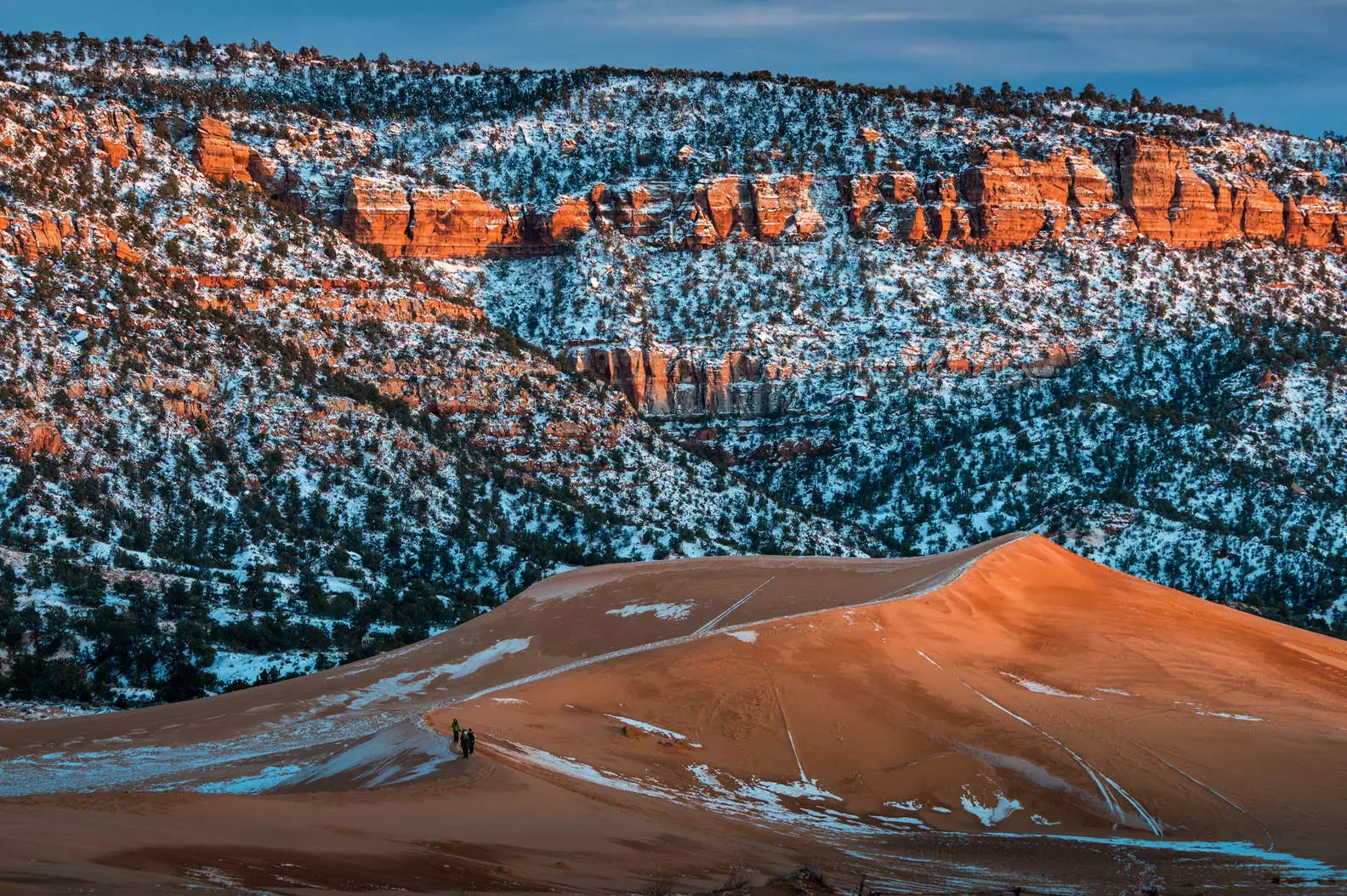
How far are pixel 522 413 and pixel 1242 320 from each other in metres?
54.5

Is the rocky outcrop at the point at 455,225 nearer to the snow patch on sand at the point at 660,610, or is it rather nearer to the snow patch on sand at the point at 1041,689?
the snow patch on sand at the point at 660,610

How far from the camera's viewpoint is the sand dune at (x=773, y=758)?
60.8 ft

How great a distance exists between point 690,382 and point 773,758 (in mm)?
79927

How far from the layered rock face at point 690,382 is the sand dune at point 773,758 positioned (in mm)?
62368

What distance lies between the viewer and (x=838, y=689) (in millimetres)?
29500

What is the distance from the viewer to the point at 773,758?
26.4 meters

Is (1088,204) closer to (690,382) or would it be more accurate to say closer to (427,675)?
(690,382)

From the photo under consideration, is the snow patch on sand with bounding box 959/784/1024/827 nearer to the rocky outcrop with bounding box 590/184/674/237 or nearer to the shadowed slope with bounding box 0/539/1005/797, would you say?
the shadowed slope with bounding box 0/539/1005/797

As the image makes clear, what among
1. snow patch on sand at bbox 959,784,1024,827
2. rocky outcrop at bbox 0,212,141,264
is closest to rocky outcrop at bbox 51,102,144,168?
rocky outcrop at bbox 0,212,141,264

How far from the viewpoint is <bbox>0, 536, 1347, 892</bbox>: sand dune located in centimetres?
1853

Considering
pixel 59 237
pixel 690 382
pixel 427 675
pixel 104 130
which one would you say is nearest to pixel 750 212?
pixel 690 382

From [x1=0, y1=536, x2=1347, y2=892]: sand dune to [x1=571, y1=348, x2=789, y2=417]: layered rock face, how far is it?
205ft

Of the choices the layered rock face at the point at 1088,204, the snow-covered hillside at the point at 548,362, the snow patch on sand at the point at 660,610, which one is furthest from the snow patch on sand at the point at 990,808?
the layered rock face at the point at 1088,204

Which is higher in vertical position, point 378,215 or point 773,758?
point 378,215
